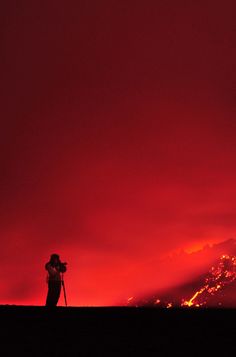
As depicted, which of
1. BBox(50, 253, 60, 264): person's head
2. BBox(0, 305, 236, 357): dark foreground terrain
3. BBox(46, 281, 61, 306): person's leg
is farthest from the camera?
BBox(46, 281, 61, 306): person's leg

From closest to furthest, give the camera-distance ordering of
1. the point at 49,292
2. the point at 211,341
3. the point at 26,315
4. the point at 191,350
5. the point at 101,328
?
the point at 191,350
the point at 211,341
the point at 101,328
the point at 26,315
the point at 49,292

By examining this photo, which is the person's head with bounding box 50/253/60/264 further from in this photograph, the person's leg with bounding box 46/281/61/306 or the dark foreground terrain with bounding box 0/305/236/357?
the dark foreground terrain with bounding box 0/305/236/357

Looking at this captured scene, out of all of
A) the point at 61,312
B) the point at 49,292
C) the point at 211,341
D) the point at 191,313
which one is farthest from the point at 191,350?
the point at 49,292

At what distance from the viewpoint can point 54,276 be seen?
78.6 ft

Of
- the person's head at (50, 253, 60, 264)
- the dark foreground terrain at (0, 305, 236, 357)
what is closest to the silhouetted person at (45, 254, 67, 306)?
the person's head at (50, 253, 60, 264)

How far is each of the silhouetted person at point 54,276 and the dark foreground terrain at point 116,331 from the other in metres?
2.98

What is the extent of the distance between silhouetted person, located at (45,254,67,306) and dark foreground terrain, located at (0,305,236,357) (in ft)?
9.79

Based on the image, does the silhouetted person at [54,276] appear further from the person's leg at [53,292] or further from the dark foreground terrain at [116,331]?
the dark foreground terrain at [116,331]

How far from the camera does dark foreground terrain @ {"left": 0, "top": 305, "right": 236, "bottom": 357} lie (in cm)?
1387

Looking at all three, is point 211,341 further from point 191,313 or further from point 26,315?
point 26,315

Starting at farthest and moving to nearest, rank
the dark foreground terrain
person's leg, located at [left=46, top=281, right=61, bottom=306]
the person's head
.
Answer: person's leg, located at [left=46, top=281, right=61, bottom=306] → the person's head → the dark foreground terrain

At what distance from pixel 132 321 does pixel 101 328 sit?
5.42ft

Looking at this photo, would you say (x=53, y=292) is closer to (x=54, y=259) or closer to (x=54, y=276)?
(x=54, y=276)

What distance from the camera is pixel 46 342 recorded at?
1463 centimetres
